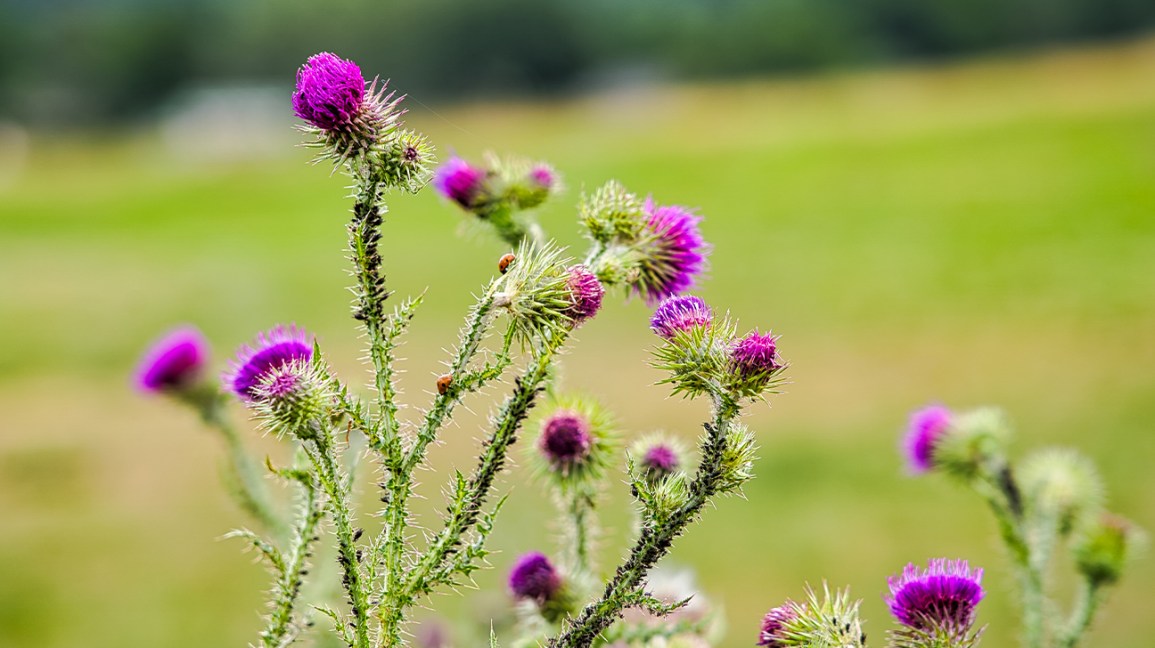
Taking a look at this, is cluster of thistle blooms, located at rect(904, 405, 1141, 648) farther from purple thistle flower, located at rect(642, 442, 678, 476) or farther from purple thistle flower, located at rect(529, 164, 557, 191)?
purple thistle flower, located at rect(529, 164, 557, 191)

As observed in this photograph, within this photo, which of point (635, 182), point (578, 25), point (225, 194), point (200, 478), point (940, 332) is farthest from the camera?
point (578, 25)

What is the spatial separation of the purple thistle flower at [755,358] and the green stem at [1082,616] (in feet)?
2.48

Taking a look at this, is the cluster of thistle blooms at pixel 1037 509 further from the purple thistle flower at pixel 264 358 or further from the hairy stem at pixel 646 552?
the purple thistle flower at pixel 264 358

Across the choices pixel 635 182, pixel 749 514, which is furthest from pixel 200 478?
pixel 635 182

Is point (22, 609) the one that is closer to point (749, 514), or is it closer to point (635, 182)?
point (749, 514)

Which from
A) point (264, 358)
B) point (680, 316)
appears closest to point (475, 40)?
point (264, 358)

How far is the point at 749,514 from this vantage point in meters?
10.7

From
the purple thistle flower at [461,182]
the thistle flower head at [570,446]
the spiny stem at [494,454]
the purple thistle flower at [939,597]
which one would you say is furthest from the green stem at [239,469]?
the purple thistle flower at [939,597]

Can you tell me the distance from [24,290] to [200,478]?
10.6 metres

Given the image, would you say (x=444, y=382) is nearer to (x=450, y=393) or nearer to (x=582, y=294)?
(x=450, y=393)

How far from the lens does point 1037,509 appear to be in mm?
2166

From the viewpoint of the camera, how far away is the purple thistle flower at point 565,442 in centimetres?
165

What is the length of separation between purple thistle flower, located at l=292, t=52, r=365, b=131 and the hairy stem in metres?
0.50

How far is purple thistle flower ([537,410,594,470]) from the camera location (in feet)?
5.41
